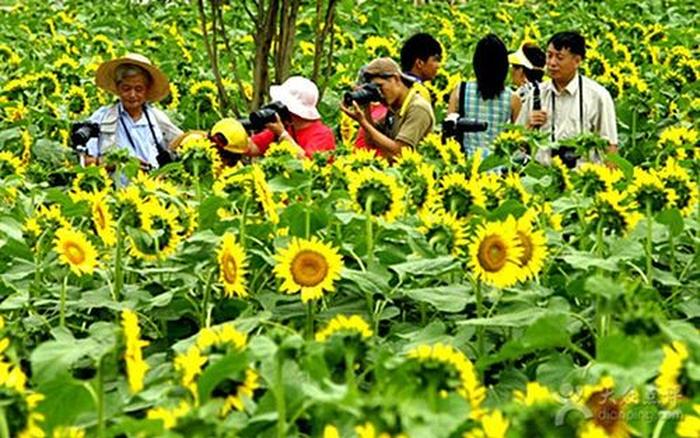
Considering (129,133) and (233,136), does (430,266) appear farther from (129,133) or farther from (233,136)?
(129,133)

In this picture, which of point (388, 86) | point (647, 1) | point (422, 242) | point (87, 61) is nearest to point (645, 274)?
point (422, 242)

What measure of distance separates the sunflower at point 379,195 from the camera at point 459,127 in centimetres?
223

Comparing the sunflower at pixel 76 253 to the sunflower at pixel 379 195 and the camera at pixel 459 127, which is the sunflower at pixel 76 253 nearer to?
the sunflower at pixel 379 195

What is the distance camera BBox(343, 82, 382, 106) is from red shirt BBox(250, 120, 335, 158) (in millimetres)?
156

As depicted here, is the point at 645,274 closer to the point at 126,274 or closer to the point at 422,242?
the point at 422,242

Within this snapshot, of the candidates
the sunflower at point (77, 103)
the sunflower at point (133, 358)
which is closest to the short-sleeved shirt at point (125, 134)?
the sunflower at point (77, 103)

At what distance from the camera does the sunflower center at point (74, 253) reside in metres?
2.90

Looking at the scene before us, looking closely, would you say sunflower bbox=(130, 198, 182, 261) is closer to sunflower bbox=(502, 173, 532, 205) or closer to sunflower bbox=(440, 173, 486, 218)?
sunflower bbox=(440, 173, 486, 218)

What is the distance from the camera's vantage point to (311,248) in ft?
8.86

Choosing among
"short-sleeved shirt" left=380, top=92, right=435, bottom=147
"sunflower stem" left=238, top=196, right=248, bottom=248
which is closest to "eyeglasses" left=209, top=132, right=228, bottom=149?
"short-sleeved shirt" left=380, top=92, right=435, bottom=147

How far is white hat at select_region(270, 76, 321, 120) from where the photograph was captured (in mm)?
5289

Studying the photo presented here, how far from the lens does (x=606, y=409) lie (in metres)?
2.02

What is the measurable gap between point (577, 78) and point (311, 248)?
129 inches

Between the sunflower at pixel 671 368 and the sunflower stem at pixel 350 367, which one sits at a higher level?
the sunflower at pixel 671 368
